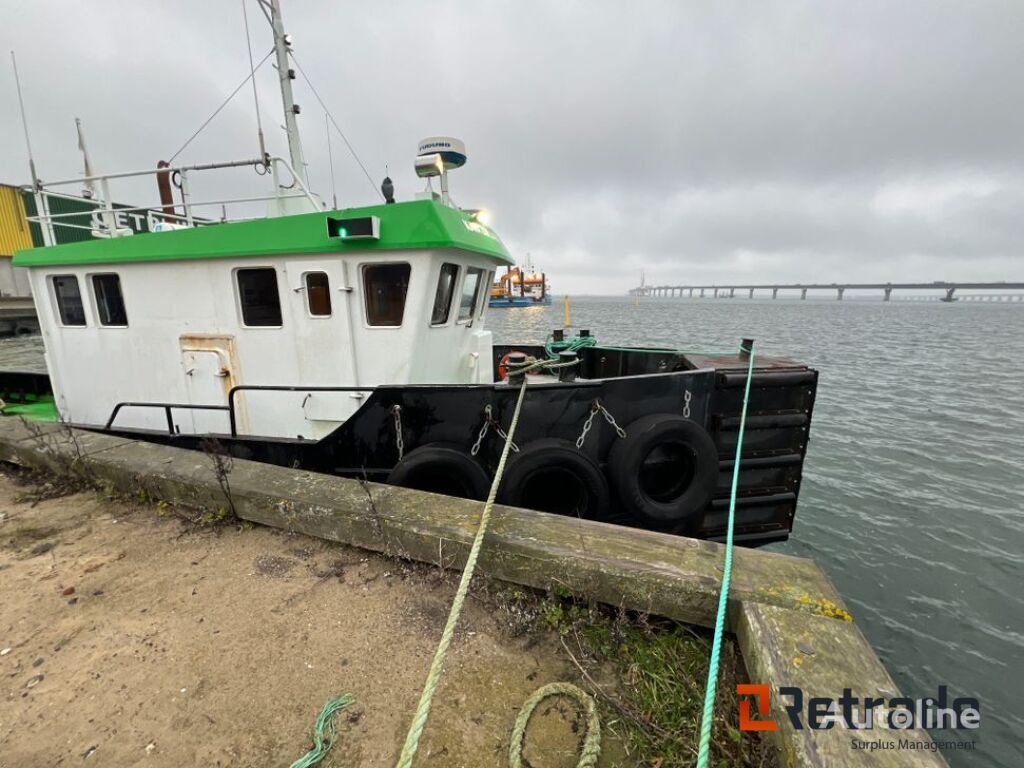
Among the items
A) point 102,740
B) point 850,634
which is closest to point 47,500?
point 102,740

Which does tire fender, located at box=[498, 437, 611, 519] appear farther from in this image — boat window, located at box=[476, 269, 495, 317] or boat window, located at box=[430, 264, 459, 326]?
boat window, located at box=[476, 269, 495, 317]

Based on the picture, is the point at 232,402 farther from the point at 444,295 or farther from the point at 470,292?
the point at 470,292

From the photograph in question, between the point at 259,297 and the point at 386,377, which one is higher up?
the point at 259,297

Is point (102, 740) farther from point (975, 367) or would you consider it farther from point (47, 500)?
point (975, 367)

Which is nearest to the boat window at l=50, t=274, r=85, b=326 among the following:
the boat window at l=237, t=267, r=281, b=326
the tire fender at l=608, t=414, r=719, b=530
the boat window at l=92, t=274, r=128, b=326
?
the boat window at l=92, t=274, r=128, b=326

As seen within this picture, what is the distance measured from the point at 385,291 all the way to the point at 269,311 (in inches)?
53.1

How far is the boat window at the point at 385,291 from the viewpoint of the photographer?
4734 millimetres

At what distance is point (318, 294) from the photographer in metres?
4.87

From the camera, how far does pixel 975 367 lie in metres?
19.6

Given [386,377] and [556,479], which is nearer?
[556,479]

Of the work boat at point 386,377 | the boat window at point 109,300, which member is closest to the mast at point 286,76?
the work boat at point 386,377

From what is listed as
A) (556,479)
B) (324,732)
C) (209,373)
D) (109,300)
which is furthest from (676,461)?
(109,300)

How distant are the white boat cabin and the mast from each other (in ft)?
6.73

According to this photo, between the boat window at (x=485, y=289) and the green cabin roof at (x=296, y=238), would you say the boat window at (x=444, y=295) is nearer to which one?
the green cabin roof at (x=296, y=238)
